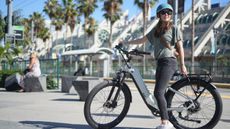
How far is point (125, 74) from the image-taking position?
592 centimetres

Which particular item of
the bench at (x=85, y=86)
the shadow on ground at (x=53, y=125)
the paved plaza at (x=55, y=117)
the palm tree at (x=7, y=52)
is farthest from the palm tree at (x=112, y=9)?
the shadow on ground at (x=53, y=125)

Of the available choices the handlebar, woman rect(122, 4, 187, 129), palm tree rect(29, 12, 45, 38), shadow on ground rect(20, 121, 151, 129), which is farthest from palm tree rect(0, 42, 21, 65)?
palm tree rect(29, 12, 45, 38)

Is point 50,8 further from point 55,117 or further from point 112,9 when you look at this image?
point 55,117

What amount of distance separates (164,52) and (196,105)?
88 centimetres

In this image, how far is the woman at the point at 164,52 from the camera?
5.61m

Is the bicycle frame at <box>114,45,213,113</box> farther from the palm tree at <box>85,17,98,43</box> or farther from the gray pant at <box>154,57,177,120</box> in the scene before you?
the palm tree at <box>85,17,98,43</box>

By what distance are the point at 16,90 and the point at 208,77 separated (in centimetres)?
959

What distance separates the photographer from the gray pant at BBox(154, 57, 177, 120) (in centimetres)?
560

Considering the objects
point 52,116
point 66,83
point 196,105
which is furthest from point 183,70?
point 66,83

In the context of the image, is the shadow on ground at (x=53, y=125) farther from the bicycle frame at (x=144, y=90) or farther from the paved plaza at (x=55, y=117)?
the bicycle frame at (x=144, y=90)

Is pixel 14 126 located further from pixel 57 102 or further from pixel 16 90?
pixel 16 90

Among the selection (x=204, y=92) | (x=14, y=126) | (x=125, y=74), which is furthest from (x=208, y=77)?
(x=14, y=126)

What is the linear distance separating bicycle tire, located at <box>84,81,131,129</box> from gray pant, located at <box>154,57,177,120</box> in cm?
53

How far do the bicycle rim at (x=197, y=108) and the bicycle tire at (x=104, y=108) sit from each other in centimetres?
70
